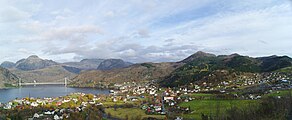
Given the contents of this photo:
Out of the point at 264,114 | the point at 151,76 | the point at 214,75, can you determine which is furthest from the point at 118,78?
the point at 264,114

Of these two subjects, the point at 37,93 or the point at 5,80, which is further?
the point at 5,80

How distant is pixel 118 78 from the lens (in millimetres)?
100562

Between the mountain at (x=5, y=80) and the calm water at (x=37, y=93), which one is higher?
the mountain at (x=5, y=80)

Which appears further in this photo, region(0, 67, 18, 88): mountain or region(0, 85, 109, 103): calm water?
region(0, 67, 18, 88): mountain

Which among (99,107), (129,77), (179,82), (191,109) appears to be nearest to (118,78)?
(129,77)

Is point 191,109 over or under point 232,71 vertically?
under

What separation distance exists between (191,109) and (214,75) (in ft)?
101

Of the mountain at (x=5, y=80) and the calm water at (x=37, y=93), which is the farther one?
the mountain at (x=5, y=80)

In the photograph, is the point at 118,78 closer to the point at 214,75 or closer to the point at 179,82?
the point at 179,82

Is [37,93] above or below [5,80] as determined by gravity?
below

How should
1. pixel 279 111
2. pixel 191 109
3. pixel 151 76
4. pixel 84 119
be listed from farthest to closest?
1. pixel 151 76
2. pixel 191 109
3. pixel 84 119
4. pixel 279 111

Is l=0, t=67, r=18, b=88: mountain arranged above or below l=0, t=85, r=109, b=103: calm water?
above

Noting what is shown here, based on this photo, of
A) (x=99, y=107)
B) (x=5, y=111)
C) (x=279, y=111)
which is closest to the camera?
(x=279, y=111)

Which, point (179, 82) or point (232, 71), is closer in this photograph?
point (232, 71)
